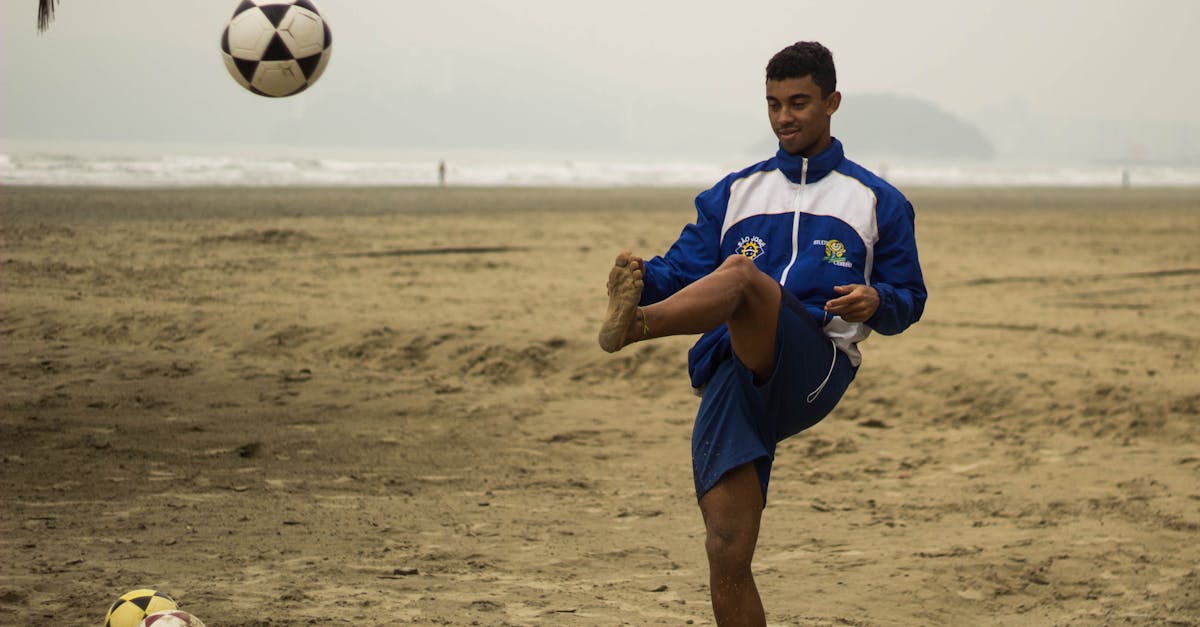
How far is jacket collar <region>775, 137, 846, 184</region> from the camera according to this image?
355 cm

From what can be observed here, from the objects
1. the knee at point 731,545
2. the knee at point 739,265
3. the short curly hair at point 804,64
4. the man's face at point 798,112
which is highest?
the short curly hair at point 804,64

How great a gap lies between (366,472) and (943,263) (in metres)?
11.0

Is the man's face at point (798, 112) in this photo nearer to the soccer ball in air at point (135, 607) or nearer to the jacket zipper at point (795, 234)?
the jacket zipper at point (795, 234)

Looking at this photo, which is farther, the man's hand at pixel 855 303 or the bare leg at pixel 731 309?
the man's hand at pixel 855 303

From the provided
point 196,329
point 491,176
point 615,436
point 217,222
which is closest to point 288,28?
point 615,436

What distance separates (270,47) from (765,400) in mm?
4840

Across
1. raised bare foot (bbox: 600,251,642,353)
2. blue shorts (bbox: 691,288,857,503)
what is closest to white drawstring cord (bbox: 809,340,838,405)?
blue shorts (bbox: 691,288,857,503)

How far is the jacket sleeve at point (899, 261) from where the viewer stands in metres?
3.49

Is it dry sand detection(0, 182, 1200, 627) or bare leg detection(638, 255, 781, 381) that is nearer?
bare leg detection(638, 255, 781, 381)

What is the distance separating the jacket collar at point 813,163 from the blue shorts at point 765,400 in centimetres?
47

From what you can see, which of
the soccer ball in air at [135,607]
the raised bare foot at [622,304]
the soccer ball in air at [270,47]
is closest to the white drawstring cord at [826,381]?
the raised bare foot at [622,304]

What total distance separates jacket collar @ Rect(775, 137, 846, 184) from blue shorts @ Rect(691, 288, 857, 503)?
47cm

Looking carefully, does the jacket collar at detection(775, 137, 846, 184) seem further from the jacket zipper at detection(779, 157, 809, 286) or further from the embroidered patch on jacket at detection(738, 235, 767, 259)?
the embroidered patch on jacket at detection(738, 235, 767, 259)

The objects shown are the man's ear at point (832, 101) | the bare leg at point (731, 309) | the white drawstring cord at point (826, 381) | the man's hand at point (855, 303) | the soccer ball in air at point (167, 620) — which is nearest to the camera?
the bare leg at point (731, 309)
